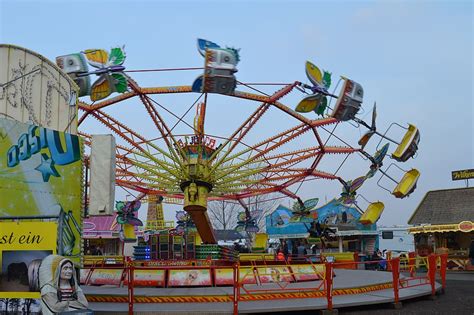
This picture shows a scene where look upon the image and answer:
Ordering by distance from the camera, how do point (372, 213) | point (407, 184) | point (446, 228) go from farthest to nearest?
point (446, 228) < point (407, 184) < point (372, 213)

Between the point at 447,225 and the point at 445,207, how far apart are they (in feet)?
10.2

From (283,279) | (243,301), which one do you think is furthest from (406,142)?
(243,301)

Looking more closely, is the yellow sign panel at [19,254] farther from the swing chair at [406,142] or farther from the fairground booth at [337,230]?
the fairground booth at [337,230]

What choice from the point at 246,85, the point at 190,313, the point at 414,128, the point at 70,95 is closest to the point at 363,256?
the point at 414,128

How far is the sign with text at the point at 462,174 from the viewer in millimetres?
37781

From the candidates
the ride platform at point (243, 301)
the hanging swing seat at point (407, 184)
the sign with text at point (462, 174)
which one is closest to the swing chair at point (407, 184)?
the hanging swing seat at point (407, 184)

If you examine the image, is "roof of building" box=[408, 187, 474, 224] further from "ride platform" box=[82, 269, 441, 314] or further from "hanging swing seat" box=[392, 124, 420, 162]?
"ride platform" box=[82, 269, 441, 314]

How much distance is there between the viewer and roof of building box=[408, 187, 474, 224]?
3167 cm

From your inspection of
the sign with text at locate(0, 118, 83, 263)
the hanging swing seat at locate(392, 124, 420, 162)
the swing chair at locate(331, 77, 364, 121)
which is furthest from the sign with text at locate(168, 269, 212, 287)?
the hanging swing seat at locate(392, 124, 420, 162)

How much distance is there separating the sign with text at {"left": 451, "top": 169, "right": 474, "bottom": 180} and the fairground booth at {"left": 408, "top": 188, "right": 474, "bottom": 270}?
154 inches

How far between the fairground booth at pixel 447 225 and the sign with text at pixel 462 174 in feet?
12.9

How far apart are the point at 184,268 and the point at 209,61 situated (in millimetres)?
6333

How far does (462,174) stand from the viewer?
3831cm

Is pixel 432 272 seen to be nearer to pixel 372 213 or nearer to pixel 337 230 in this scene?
pixel 372 213
